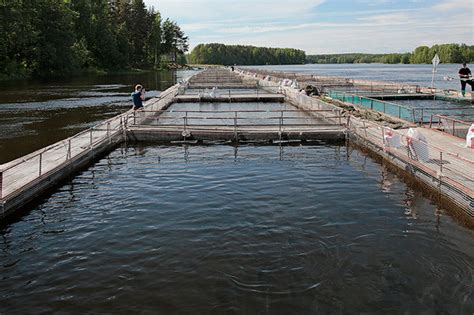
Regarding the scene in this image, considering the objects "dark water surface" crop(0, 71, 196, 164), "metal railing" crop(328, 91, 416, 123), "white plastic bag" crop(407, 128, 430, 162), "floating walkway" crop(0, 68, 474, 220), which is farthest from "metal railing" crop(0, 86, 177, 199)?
"metal railing" crop(328, 91, 416, 123)

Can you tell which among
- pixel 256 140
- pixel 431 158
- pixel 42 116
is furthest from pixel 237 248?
pixel 42 116

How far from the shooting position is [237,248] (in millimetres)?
9938

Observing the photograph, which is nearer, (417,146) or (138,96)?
(417,146)

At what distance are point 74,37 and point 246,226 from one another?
92.1 meters

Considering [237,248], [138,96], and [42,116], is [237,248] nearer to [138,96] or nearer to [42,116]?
[138,96]

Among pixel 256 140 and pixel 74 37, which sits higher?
pixel 74 37

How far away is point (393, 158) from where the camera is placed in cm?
1727

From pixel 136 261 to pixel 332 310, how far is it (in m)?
4.13

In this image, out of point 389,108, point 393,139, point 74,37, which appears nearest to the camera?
point 393,139

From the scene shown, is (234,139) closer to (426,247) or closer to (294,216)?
(294,216)

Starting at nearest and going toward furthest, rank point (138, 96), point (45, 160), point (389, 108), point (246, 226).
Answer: point (246, 226)
point (45, 160)
point (138, 96)
point (389, 108)

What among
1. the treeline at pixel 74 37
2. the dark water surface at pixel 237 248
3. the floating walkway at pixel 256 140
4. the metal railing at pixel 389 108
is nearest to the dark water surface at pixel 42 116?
the floating walkway at pixel 256 140

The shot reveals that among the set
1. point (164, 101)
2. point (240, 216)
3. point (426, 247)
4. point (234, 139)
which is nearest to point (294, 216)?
point (240, 216)

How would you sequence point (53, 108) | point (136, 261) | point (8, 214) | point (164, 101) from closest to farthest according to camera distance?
point (136, 261)
point (8, 214)
point (164, 101)
point (53, 108)
